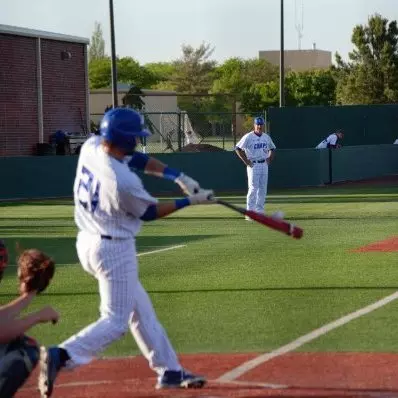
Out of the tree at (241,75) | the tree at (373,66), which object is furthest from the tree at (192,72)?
the tree at (373,66)

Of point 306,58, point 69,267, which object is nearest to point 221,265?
point 69,267

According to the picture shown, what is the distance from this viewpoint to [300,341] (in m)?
9.66

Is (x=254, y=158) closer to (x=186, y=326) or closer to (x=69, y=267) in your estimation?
(x=69, y=267)

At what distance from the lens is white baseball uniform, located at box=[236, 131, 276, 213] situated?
22.6m

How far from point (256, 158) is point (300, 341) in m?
13.3

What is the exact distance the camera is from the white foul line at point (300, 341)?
8.34m

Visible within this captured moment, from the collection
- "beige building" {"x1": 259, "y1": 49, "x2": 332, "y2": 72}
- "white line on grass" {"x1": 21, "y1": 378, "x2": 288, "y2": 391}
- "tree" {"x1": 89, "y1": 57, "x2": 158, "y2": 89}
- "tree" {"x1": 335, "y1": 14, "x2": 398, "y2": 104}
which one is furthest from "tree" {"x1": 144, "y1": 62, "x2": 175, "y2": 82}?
"white line on grass" {"x1": 21, "y1": 378, "x2": 288, "y2": 391}

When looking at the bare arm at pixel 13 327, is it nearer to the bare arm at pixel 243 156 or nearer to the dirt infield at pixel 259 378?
the dirt infield at pixel 259 378

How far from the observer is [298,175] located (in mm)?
35906

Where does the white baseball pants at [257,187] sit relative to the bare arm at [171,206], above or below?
below

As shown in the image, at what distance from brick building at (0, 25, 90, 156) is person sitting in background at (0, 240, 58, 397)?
102ft

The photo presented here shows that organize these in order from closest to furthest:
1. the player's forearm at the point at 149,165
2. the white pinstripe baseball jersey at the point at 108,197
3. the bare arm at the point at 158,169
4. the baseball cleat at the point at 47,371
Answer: the baseball cleat at the point at 47,371
the white pinstripe baseball jersey at the point at 108,197
the bare arm at the point at 158,169
the player's forearm at the point at 149,165

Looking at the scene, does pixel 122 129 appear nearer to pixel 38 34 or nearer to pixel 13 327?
pixel 13 327

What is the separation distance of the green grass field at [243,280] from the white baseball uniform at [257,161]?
53cm
